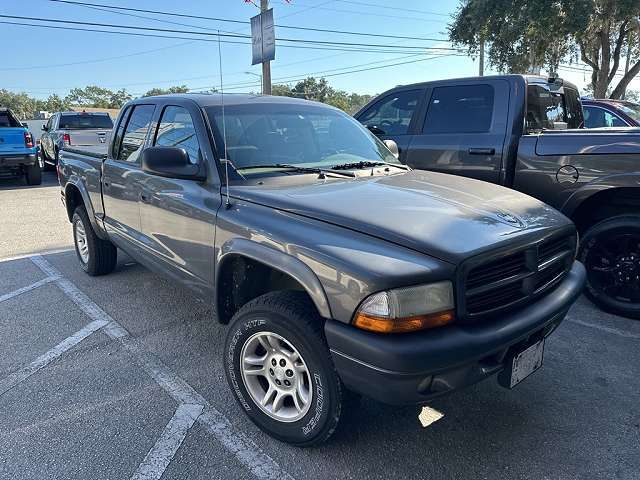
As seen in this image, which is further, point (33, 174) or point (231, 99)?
point (33, 174)

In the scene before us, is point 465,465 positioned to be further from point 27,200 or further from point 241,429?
point 27,200

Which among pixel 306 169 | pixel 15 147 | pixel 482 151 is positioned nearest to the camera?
pixel 306 169

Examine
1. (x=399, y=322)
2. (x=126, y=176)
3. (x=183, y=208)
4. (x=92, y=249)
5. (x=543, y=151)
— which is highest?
(x=543, y=151)

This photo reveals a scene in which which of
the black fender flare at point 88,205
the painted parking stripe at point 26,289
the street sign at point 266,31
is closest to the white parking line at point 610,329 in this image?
the black fender flare at point 88,205

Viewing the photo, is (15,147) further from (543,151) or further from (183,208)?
(543,151)

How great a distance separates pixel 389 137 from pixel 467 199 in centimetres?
288

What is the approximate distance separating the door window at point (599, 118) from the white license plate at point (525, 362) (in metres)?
6.99

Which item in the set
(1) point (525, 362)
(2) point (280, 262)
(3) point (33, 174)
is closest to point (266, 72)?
(3) point (33, 174)

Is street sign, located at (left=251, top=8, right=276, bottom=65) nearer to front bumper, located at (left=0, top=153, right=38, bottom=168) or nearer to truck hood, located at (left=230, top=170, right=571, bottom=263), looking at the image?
front bumper, located at (left=0, top=153, right=38, bottom=168)

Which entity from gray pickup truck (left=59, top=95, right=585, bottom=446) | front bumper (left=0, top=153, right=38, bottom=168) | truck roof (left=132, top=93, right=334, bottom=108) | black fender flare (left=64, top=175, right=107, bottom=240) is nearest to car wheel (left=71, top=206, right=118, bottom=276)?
black fender flare (left=64, top=175, right=107, bottom=240)

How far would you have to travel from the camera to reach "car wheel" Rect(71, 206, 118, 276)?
4848 millimetres

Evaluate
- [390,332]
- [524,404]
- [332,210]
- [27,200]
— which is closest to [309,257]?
[332,210]

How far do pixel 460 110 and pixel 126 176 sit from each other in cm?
323

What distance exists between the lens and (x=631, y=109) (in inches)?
352
